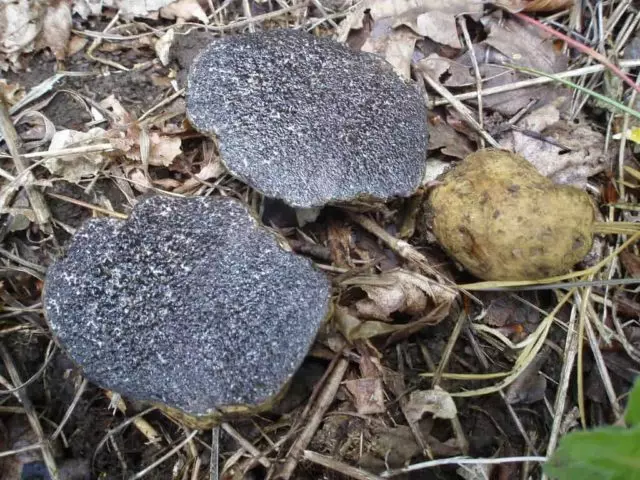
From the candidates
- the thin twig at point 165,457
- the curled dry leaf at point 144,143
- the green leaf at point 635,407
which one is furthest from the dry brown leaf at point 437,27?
the thin twig at point 165,457

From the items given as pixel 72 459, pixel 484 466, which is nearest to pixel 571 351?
pixel 484 466

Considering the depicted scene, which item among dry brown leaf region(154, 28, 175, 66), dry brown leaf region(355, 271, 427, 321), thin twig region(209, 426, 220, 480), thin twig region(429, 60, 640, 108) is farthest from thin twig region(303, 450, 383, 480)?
dry brown leaf region(154, 28, 175, 66)

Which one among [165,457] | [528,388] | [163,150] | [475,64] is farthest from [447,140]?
[165,457]

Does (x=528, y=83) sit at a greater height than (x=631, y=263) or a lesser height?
greater

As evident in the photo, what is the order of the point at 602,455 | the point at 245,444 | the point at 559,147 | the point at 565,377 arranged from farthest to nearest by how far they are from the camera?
the point at 559,147 < the point at 565,377 < the point at 245,444 < the point at 602,455

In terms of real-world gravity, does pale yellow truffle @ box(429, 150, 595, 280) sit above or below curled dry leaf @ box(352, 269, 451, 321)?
above

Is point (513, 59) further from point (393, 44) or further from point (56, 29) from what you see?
point (56, 29)

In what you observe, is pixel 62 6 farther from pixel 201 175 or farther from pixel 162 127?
pixel 201 175

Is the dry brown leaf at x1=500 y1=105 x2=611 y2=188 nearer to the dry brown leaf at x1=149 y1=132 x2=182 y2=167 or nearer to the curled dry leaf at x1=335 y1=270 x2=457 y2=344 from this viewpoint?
the curled dry leaf at x1=335 y1=270 x2=457 y2=344
